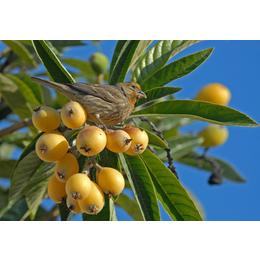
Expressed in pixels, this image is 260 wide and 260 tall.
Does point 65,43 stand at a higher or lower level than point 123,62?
lower

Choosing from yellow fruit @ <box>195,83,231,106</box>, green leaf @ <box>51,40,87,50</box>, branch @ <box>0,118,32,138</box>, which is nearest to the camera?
branch @ <box>0,118,32,138</box>

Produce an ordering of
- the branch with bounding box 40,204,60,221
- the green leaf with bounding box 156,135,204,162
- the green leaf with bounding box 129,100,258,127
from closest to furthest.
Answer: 1. the green leaf with bounding box 129,100,258,127
2. the branch with bounding box 40,204,60,221
3. the green leaf with bounding box 156,135,204,162

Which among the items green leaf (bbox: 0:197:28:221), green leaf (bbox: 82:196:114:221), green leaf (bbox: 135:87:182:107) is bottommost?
green leaf (bbox: 0:197:28:221)

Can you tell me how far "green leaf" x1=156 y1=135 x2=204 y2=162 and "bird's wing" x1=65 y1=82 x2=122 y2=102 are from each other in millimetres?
1289

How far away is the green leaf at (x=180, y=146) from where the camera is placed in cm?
297

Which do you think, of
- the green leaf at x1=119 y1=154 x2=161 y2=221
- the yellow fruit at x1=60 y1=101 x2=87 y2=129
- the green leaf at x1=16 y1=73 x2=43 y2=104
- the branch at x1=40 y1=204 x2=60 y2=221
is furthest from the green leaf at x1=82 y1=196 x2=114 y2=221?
the green leaf at x1=16 y1=73 x2=43 y2=104

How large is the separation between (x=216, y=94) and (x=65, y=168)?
1816 mm

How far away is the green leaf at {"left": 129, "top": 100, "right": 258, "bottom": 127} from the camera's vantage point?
178cm

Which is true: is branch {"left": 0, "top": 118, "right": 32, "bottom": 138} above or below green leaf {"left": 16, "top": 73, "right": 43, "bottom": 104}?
below

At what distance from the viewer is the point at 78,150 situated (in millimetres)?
1509

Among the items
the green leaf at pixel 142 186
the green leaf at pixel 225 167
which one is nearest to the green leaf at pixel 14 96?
the green leaf at pixel 142 186

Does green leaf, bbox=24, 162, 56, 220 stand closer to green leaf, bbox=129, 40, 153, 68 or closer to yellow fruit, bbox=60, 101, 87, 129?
yellow fruit, bbox=60, 101, 87, 129

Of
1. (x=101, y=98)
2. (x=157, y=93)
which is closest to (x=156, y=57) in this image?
(x=157, y=93)

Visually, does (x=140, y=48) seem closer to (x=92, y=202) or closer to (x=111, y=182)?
A: (x=111, y=182)
